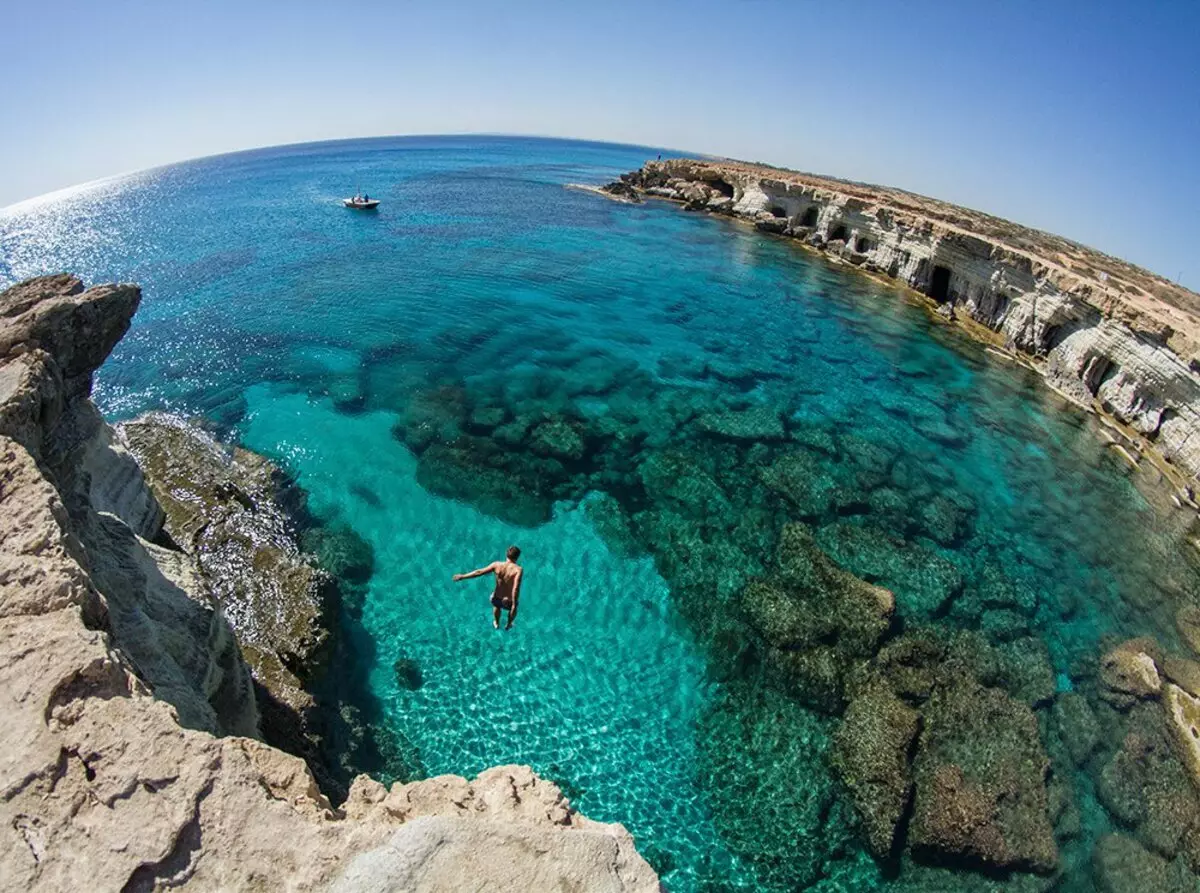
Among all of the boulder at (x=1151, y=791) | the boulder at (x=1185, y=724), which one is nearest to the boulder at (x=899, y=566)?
the boulder at (x=1151, y=791)

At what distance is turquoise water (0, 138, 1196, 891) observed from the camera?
1201 cm

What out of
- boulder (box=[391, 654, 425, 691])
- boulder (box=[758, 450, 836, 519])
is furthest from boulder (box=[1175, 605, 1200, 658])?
boulder (box=[391, 654, 425, 691])

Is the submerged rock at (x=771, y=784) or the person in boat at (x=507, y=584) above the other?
the person in boat at (x=507, y=584)

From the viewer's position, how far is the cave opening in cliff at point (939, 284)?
1661 inches

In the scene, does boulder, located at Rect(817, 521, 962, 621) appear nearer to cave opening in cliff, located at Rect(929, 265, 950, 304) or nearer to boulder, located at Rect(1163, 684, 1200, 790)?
boulder, located at Rect(1163, 684, 1200, 790)

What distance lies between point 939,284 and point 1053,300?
1170 centimetres

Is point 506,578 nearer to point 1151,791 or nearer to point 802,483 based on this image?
point 802,483

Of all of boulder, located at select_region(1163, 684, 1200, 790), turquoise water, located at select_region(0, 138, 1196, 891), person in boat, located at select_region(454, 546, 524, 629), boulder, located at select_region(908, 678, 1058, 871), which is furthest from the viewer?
boulder, located at select_region(1163, 684, 1200, 790)

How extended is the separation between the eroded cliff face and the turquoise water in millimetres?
2493

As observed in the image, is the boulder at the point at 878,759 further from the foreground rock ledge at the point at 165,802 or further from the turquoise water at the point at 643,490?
the foreground rock ledge at the point at 165,802

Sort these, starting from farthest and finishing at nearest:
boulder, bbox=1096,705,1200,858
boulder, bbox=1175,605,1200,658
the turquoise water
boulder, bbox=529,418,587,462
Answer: boulder, bbox=529,418,587,462
boulder, bbox=1175,605,1200,658
the turquoise water
boulder, bbox=1096,705,1200,858

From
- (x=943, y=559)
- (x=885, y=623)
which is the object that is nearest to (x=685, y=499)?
(x=885, y=623)

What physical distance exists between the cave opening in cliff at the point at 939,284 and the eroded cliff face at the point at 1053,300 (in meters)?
0.07

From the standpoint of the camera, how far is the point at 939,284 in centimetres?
4259
